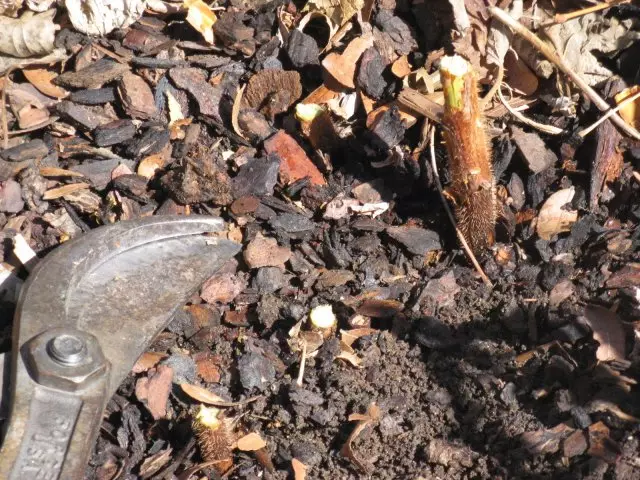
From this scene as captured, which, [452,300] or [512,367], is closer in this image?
[512,367]

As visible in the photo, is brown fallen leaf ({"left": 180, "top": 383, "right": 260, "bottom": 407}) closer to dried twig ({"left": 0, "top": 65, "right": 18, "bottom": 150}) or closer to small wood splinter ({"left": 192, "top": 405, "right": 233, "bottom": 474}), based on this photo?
small wood splinter ({"left": 192, "top": 405, "right": 233, "bottom": 474})

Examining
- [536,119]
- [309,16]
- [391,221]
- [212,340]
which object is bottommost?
[212,340]

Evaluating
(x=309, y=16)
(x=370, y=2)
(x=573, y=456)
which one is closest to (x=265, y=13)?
(x=309, y=16)

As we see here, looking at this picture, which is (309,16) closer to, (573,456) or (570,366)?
Answer: (570,366)

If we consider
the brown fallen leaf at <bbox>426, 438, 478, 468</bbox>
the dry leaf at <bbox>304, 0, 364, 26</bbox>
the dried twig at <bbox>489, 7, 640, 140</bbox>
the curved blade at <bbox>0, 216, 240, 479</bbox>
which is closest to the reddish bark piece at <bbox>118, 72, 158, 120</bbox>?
the curved blade at <bbox>0, 216, 240, 479</bbox>

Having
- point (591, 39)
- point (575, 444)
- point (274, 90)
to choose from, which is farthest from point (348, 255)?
point (591, 39)

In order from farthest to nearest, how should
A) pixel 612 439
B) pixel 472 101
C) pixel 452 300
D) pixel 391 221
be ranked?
pixel 391 221 < pixel 452 300 < pixel 472 101 < pixel 612 439
